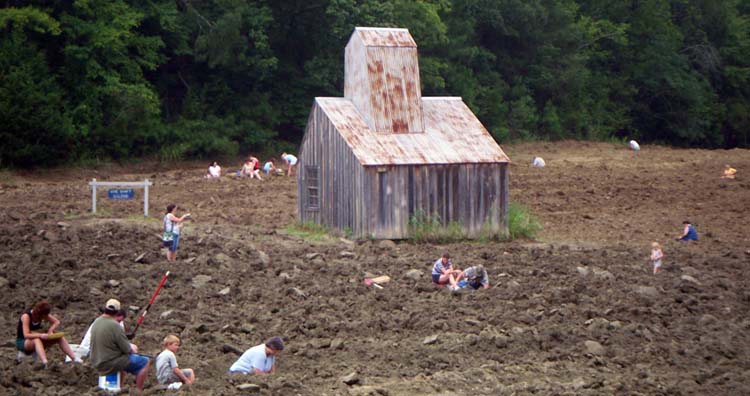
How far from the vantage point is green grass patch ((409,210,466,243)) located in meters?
28.4

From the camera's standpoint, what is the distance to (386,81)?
2997cm

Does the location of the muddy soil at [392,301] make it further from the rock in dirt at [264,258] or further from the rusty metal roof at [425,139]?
the rusty metal roof at [425,139]

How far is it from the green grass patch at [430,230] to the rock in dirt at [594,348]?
11773 millimetres

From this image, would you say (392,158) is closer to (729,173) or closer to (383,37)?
(383,37)

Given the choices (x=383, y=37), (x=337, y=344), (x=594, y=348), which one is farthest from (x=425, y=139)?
(x=594, y=348)

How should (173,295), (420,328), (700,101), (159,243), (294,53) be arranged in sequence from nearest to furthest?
(420,328) < (173,295) < (159,243) < (294,53) < (700,101)

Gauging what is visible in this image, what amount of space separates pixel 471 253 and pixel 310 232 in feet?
17.7

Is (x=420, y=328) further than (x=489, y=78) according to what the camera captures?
No

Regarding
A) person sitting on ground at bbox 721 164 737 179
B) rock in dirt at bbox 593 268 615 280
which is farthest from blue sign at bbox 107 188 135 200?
person sitting on ground at bbox 721 164 737 179

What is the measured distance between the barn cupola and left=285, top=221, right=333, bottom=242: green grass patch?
301cm

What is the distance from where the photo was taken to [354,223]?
28.6 meters

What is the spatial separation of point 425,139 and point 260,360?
614 inches

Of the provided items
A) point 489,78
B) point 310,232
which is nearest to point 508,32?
point 489,78

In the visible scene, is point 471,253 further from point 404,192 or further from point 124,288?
point 124,288
